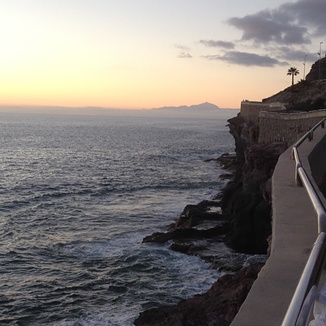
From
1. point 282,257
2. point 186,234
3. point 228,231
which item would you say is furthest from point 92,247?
point 282,257

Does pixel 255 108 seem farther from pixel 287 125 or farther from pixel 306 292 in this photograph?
pixel 306 292

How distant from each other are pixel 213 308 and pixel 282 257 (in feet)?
19.7

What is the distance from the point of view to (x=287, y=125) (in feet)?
93.5

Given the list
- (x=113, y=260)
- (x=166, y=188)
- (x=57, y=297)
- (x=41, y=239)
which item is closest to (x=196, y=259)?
(x=113, y=260)

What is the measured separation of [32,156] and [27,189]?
112 feet

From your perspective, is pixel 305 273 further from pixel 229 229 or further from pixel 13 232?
pixel 13 232

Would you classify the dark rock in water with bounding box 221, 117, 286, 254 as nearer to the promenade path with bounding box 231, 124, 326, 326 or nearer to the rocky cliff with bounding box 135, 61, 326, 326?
the rocky cliff with bounding box 135, 61, 326, 326

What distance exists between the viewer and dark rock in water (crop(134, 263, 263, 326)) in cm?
892

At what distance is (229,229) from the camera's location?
2678 cm

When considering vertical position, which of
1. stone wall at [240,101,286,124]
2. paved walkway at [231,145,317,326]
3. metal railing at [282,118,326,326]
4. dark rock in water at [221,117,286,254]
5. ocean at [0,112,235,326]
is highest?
stone wall at [240,101,286,124]

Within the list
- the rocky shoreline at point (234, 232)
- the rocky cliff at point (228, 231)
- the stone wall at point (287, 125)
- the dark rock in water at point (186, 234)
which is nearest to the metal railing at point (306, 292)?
the rocky cliff at point (228, 231)

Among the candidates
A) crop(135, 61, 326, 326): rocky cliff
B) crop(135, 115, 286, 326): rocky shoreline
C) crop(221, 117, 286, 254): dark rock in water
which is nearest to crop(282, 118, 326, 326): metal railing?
crop(135, 61, 326, 326): rocky cliff

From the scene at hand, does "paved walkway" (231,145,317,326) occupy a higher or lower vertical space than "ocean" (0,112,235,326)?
higher

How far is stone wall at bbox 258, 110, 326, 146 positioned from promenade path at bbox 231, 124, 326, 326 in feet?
56.8
